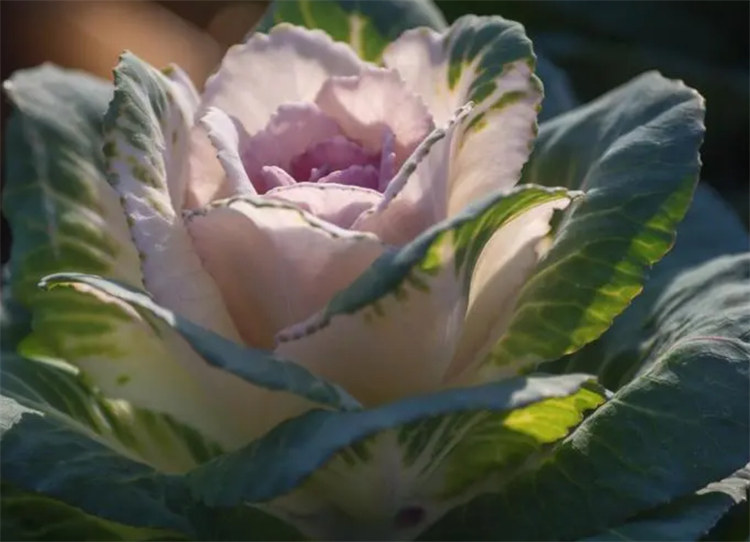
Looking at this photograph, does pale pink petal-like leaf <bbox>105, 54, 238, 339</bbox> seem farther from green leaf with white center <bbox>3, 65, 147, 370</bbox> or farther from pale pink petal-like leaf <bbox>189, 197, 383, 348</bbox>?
green leaf with white center <bbox>3, 65, 147, 370</bbox>

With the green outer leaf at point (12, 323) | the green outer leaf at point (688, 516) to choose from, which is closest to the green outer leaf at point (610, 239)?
the green outer leaf at point (688, 516)

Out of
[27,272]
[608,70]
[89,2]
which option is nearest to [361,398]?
[27,272]

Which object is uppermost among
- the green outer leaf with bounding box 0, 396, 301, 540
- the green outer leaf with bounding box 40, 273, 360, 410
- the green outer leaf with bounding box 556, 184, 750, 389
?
the green outer leaf with bounding box 40, 273, 360, 410

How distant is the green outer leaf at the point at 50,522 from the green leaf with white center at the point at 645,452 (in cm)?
20

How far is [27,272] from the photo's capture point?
94cm

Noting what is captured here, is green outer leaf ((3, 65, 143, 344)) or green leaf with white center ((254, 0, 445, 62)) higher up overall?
green leaf with white center ((254, 0, 445, 62))

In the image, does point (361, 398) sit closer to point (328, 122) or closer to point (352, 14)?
point (328, 122)

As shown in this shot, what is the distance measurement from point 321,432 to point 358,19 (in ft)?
1.32

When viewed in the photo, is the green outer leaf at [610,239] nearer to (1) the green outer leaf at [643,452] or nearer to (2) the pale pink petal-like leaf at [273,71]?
(1) the green outer leaf at [643,452]

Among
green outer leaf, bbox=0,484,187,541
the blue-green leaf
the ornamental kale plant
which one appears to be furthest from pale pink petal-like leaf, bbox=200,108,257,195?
green outer leaf, bbox=0,484,187,541

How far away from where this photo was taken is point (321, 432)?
0.66 metres

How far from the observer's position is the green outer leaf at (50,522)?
817mm

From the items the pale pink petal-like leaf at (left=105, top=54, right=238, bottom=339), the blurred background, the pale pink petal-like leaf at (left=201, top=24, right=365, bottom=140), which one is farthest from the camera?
the blurred background

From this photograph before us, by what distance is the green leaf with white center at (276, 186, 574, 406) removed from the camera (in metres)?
0.67
